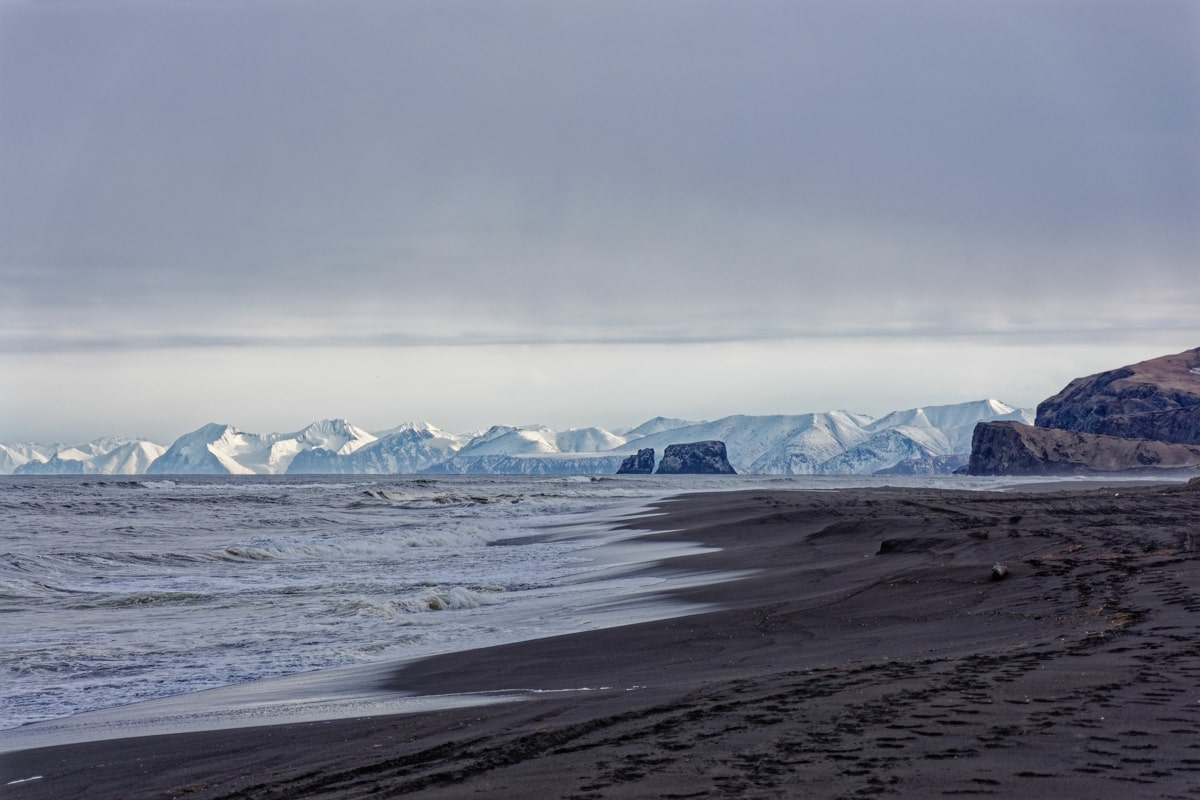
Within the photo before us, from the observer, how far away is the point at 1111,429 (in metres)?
150

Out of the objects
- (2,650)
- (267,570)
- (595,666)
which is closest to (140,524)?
(267,570)

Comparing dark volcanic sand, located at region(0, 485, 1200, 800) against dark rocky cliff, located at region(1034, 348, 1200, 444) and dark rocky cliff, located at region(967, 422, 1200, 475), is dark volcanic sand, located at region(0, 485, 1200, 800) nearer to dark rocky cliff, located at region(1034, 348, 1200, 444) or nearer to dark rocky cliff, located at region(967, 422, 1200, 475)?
dark rocky cliff, located at region(967, 422, 1200, 475)

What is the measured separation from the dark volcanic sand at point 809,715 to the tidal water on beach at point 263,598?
2.24m

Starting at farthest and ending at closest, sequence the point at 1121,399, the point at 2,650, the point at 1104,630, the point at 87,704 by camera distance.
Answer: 1. the point at 1121,399
2. the point at 2,650
3. the point at 87,704
4. the point at 1104,630

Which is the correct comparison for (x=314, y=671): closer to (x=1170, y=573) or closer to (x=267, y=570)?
(x=1170, y=573)

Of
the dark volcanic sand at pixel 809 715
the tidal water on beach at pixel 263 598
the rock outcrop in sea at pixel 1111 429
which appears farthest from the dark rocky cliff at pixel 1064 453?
the dark volcanic sand at pixel 809 715

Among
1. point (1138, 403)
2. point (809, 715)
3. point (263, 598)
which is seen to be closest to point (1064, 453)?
point (1138, 403)

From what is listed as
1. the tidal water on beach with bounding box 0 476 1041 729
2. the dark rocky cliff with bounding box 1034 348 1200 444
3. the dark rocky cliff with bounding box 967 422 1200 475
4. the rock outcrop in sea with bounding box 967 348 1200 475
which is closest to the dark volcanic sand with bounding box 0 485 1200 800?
the tidal water on beach with bounding box 0 476 1041 729

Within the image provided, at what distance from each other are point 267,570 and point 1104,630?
19.5m

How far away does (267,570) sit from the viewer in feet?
Answer: 79.2

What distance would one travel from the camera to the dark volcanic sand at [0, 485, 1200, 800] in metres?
5.09

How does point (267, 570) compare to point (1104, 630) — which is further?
point (267, 570)

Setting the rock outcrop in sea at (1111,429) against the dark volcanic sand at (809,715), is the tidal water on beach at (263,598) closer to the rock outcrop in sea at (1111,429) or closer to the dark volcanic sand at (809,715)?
the dark volcanic sand at (809,715)

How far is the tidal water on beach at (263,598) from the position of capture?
1204 cm
